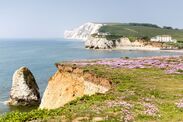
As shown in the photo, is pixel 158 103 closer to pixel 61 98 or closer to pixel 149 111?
pixel 149 111

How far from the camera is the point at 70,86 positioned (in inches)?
1708

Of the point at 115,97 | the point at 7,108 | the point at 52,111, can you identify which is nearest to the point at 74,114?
the point at 52,111

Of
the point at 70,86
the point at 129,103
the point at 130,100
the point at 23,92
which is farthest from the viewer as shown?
the point at 23,92

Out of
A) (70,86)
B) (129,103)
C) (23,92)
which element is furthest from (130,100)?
(23,92)

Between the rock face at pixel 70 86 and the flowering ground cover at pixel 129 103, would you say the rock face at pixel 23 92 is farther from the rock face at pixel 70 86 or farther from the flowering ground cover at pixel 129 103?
the flowering ground cover at pixel 129 103

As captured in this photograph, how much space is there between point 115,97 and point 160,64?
73.7ft

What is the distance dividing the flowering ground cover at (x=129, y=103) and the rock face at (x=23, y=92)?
26808 millimetres

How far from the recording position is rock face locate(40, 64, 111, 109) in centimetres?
3753

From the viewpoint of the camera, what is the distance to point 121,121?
66.4 feet

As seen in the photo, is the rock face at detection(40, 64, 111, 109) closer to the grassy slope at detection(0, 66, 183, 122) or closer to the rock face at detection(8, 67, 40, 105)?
the grassy slope at detection(0, 66, 183, 122)

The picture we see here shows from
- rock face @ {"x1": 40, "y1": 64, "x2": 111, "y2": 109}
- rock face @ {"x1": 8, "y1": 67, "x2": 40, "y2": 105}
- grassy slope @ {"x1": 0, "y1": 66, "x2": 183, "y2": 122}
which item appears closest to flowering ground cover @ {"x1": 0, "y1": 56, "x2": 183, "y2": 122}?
grassy slope @ {"x1": 0, "y1": 66, "x2": 183, "y2": 122}

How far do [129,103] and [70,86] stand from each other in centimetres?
1935

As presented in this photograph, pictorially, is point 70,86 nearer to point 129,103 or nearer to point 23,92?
point 129,103

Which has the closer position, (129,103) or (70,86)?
(129,103)
